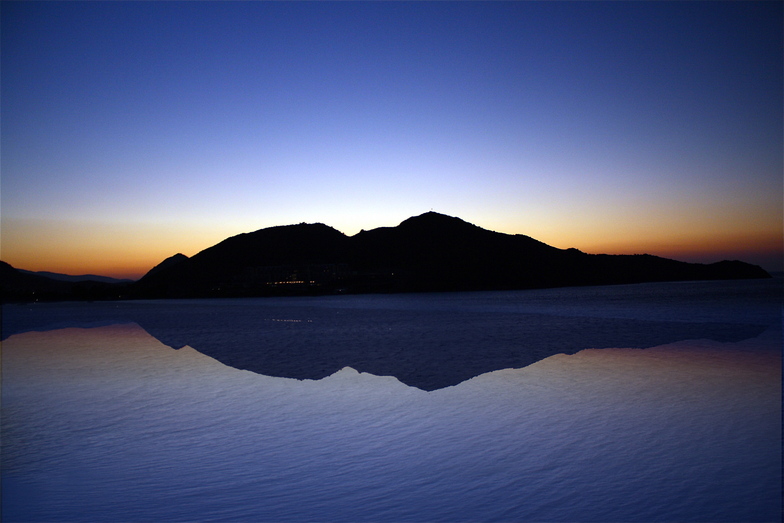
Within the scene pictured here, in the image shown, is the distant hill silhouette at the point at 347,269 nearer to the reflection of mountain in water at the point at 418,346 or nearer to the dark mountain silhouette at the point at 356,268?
the dark mountain silhouette at the point at 356,268

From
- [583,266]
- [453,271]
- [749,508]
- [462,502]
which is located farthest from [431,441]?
[583,266]

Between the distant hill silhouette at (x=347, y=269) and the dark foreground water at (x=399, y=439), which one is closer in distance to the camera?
the dark foreground water at (x=399, y=439)

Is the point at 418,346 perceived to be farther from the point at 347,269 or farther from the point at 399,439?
the point at 347,269

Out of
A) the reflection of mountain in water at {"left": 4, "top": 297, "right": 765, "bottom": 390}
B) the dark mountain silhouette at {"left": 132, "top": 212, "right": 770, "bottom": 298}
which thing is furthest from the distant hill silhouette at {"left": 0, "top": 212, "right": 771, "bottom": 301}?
the reflection of mountain in water at {"left": 4, "top": 297, "right": 765, "bottom": 390}

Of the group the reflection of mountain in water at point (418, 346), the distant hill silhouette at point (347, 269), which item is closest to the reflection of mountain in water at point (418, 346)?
the reflection of mountain in water at point (418, 346)

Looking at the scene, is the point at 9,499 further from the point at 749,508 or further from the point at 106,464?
the point at 749,508

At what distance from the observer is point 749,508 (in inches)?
197

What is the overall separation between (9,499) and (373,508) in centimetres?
383

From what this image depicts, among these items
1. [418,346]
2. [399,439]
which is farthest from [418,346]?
[399,439]

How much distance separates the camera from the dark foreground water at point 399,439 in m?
5.20

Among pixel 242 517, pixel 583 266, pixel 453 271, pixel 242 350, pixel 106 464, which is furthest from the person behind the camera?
pixel 583 266

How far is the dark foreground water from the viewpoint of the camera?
5.20 metres

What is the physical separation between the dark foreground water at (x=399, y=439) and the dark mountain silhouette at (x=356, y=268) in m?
113

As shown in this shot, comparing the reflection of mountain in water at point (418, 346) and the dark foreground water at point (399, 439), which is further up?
the reflection of mountain in water at point (418, 346)
